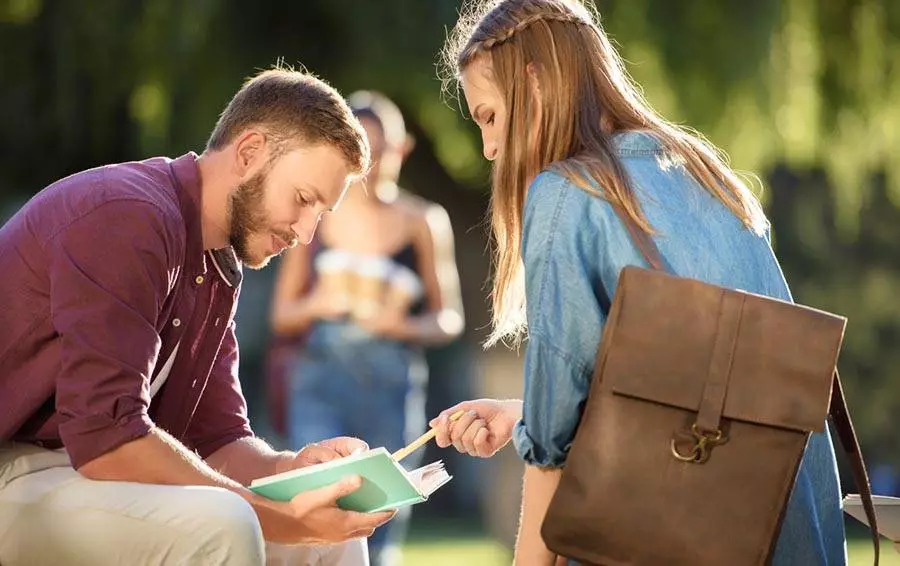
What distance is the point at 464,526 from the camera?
948 centimetres

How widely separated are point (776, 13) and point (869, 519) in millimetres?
5020

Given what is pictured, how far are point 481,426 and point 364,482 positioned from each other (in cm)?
34

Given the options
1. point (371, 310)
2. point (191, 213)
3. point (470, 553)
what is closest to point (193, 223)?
point (191, 213)

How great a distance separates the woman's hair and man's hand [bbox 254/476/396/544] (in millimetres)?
561

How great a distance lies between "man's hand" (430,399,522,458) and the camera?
298 cm

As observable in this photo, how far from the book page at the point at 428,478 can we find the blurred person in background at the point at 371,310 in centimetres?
204

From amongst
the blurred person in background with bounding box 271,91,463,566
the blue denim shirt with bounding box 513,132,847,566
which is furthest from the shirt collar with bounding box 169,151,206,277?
the blurred person in background with bounding box 271,91,463,566

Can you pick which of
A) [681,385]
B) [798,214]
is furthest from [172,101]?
[681,385]

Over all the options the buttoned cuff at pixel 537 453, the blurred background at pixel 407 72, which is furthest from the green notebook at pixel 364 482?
the blurred background at pixel 407 72

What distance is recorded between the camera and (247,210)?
10.1ft

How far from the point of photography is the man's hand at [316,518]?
8.92 feet

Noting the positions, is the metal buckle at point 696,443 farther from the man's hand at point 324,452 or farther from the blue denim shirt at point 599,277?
the man's hand at point 324,452

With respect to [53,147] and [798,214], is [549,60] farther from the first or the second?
[798,214]

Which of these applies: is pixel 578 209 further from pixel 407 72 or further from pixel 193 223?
pixel 407 72
